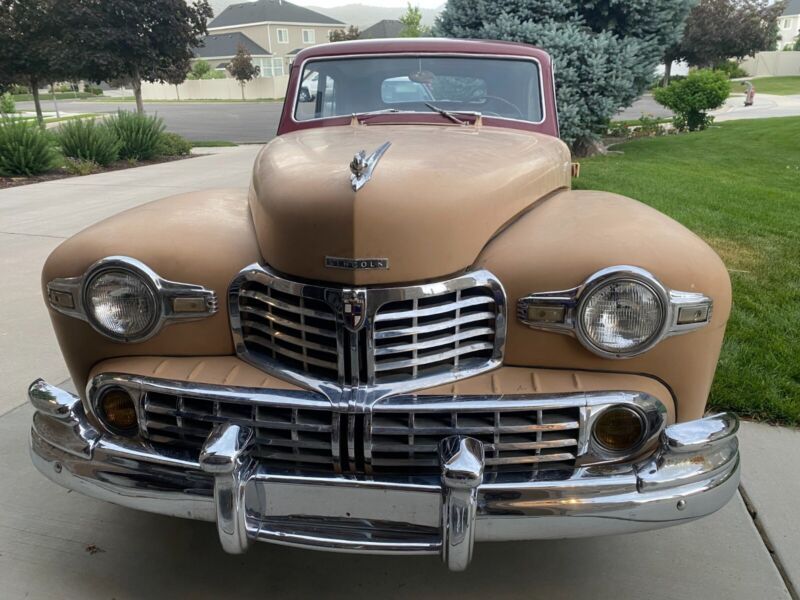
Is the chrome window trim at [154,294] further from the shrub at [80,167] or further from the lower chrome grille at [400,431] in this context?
the shrub at [80,167]

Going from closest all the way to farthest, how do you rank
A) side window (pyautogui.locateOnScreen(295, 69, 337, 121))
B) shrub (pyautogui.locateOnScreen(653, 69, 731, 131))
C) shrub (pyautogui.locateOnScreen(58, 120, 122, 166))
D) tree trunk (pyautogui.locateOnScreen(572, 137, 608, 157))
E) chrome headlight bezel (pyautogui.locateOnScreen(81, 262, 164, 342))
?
chrome headlight bezel (pyautogui.locateOnScreen(81, 262, 164, 342)) → side window (pyautogui.locateOnScreen(295, 69, 337, 121)) → shrub (pyautogui.locateOnScreen(58, 120, 122, 166)) → tree trunk (pyautogui.locateOnScreen(572, 137, 608, 157)) → shrub (pyautogui.locateOnScreen(653, 69, 731, 131))

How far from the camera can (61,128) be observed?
1162 centimetres

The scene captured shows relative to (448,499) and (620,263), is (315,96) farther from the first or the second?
(448,499)

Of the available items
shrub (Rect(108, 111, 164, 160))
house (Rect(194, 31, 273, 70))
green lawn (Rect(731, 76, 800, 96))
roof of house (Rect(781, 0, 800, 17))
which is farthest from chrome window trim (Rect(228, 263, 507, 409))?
roof of house (Rect(781, 0, 800, 17))

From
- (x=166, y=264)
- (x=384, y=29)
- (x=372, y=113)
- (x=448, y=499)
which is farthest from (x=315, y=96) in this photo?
(x=384, y=29)

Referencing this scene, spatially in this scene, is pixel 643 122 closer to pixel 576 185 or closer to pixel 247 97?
pixel 576 185

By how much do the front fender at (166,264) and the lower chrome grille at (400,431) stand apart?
0.20 metres

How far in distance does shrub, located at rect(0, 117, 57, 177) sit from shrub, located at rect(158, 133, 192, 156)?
232 cm

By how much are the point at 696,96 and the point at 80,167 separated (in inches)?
498

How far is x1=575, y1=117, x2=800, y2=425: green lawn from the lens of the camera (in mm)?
3418

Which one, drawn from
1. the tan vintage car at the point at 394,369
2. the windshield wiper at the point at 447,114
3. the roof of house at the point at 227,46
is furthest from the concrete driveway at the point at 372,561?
the roof of house at the point at 227,46

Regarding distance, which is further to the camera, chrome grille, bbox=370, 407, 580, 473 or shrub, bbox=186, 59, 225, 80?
shrub, bbox=186, 59, 225, 80

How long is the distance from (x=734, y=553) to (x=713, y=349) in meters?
0.83

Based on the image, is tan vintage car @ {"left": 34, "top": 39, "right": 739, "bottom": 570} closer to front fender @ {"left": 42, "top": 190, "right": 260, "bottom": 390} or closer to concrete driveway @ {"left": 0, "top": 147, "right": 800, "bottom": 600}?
front fender @ {"left": 42, "top": 190, "right": 260, "bottom": 390}
